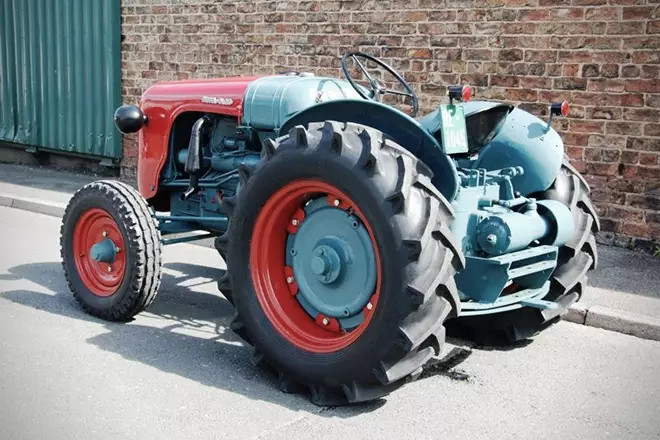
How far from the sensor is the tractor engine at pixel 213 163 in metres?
5.10

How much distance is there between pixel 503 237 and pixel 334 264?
89cm

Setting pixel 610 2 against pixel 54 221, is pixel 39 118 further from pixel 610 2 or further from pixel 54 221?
pixel 610 2

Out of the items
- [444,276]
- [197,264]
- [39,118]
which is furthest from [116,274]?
[39,118]

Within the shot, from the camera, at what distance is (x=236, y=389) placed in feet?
12.9

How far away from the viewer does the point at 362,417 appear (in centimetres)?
363

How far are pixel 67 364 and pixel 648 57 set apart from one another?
5.31m

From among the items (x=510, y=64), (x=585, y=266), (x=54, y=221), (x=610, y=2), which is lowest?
(x=54, y=221)

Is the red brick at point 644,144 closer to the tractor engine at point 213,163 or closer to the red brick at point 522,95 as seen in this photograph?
the red brick at point 522,95

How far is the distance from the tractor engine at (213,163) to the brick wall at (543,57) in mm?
3259

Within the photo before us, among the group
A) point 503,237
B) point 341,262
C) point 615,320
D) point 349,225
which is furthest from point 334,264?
point 615,320

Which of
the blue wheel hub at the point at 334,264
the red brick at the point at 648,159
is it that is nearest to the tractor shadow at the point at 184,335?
the blue wheel hub at the point at 334,264

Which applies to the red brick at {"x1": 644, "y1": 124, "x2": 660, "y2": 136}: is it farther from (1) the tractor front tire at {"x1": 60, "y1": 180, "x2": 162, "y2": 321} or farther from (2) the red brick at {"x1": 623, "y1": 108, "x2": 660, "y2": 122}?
(1) the tractor front tire at {"x1": 60, "y1": 180, "x2": 162, "y2": 321}

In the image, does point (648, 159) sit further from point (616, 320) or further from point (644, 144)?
point (616, 320)

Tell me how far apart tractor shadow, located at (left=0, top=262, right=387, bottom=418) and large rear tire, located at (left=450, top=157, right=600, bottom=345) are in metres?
1.22
